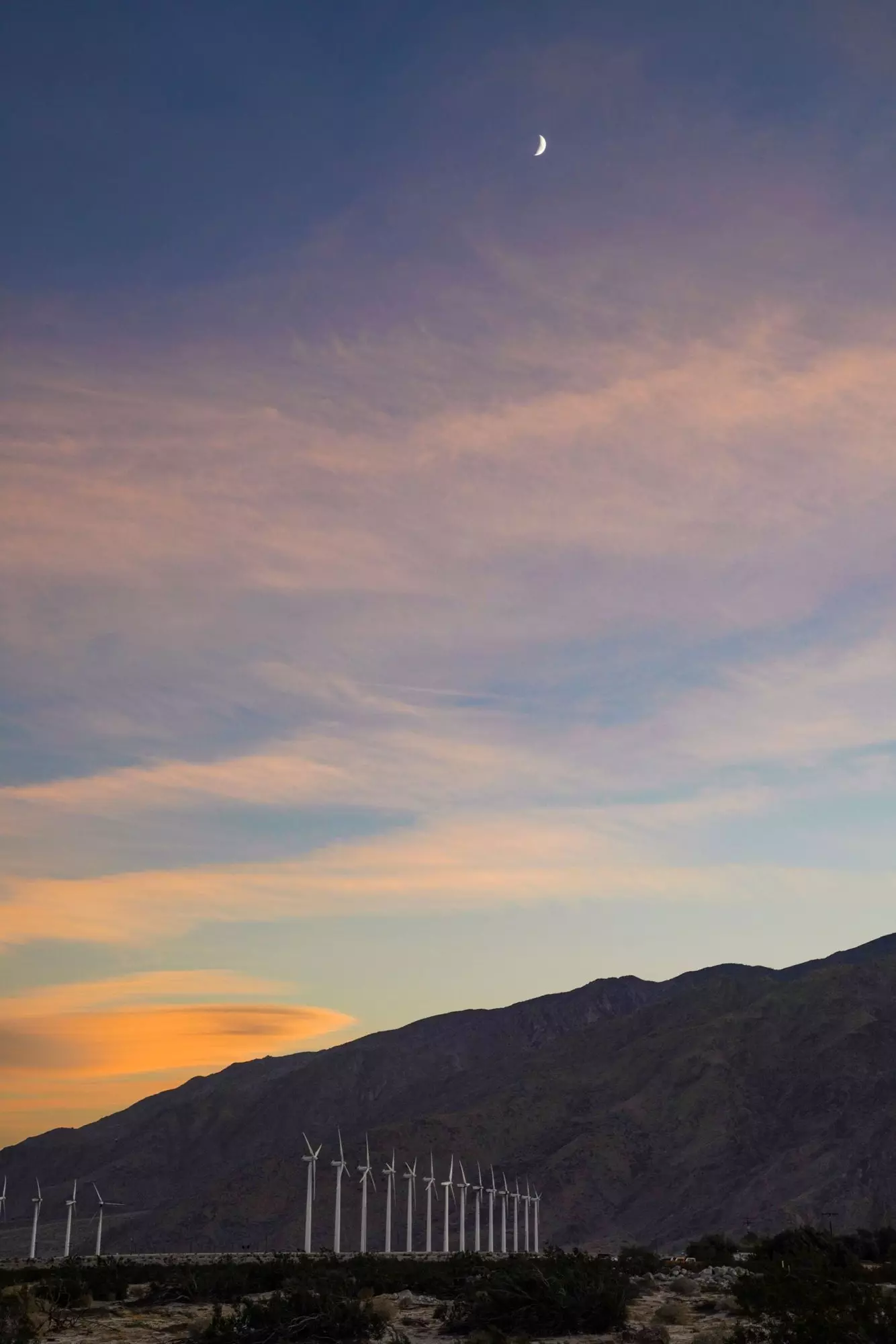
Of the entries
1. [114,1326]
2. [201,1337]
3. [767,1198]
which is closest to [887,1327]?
[201,1337]

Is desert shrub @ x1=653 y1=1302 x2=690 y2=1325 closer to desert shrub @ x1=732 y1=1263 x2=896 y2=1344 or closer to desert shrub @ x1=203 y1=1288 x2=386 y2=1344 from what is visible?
desert shrub @ x1=732 y1=1263 x2=896 y2=1344

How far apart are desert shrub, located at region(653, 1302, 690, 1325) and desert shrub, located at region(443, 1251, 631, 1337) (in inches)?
38.0

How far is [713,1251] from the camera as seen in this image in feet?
191

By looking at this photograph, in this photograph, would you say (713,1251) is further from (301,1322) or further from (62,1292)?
(301,1322)

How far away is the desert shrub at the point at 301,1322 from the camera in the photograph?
2405 centimetres

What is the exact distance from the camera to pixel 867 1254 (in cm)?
5022

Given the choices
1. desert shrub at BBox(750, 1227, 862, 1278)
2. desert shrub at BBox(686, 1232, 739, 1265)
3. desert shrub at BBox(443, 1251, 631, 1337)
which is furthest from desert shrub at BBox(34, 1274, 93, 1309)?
desert shrub at BBox(686, 1232, 739, 1265)

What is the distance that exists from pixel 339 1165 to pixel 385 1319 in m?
109

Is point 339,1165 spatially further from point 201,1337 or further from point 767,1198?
point 201,1337

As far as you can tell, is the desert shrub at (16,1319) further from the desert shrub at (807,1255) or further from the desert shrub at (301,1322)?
the desert shrub at (807,1255)

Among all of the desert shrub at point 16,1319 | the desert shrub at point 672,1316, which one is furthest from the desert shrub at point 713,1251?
the desert shrub at point 16,1319

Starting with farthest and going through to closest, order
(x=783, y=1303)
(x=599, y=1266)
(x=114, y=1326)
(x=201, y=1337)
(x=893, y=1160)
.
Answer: (x=893, y=1160) < (x=599, y=1266) < (x=114, y=1326) < (x=783, y=1303) < (x=201, y=1337)

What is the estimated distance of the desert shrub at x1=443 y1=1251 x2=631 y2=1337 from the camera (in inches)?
990

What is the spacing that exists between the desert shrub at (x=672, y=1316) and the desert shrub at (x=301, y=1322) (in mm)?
6153
